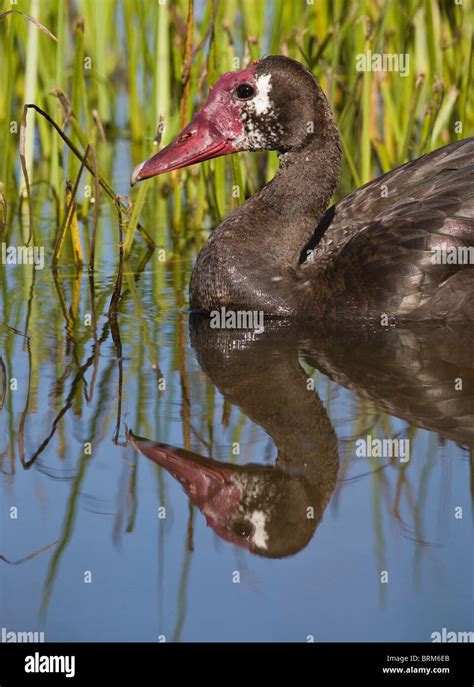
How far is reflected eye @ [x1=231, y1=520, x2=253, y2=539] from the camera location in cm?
449

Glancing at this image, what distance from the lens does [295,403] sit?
5.67 metres

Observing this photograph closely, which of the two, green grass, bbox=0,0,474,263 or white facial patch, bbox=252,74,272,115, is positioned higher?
green grass, bbox=0,0,474,263

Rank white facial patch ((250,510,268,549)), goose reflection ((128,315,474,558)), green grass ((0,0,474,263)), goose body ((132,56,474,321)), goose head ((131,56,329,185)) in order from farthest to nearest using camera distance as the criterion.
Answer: green grass ((0,0,474,263)), goose head ((131,56,329,185)), goose body ((132,56,474,321)), goose reflection ((128,315,474,558)), white facial patch ((250,510,268,549))

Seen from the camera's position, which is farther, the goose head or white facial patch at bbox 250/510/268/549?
the goose head

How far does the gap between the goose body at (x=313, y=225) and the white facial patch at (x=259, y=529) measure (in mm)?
2231

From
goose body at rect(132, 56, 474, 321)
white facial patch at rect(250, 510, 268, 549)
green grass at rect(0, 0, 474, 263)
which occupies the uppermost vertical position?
green grass at rect(0, 0, 474, 263)

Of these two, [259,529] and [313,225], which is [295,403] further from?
[313,225]

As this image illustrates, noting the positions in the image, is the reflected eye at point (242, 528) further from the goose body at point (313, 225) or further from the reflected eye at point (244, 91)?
the reflected eye at point (244, 91)

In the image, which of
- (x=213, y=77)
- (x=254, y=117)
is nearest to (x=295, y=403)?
(x=254, y=117)

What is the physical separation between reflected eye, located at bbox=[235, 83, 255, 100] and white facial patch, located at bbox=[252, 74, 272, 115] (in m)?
0.03

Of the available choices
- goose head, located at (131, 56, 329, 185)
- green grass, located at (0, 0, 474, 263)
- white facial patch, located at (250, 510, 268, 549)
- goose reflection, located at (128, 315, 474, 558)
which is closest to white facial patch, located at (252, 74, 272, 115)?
goose head, located at (131, 56, 329, 185)

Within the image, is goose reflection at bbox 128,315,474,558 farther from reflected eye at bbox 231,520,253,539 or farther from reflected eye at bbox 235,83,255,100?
reflected eye at bbox 235,83,255,100

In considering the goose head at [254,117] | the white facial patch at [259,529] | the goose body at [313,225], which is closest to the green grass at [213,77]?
the goose head at [254,117]
